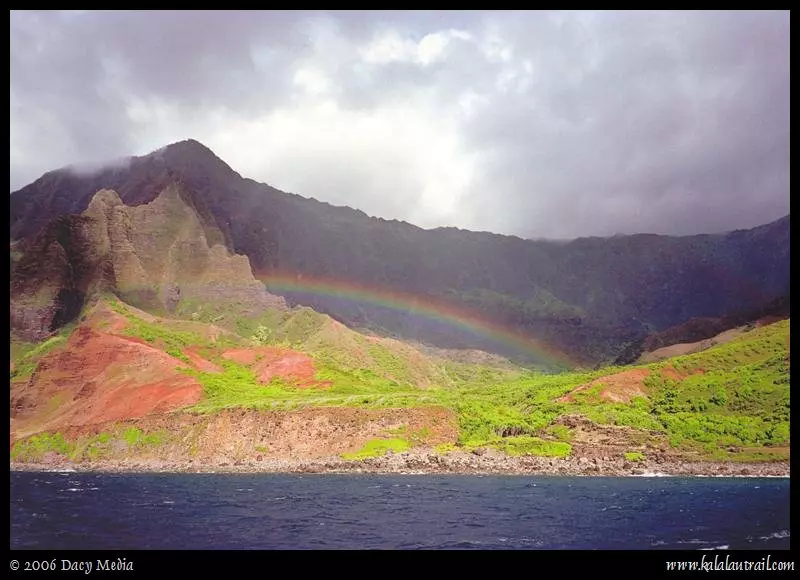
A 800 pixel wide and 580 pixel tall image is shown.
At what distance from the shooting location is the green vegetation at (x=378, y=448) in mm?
90812

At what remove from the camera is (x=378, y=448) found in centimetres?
9206

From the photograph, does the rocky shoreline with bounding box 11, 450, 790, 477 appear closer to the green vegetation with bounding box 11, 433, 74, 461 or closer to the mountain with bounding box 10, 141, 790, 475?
the mountain with bounding box 10, 141, 790, 475

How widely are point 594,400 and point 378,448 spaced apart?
3903 cm

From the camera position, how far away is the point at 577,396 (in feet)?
356

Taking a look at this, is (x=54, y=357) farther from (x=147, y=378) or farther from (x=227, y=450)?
(x=227, y=450)

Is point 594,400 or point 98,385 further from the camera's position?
point 98,385

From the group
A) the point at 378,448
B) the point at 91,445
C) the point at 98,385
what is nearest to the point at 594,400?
the point at 378,448

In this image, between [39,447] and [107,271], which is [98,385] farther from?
[107,271]

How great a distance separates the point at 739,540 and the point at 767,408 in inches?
2582

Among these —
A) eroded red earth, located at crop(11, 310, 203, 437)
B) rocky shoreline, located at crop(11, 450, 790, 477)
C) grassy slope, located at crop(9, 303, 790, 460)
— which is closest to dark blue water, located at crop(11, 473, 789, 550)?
rocky shoreline, located at crop(11, 450, 790, 477)

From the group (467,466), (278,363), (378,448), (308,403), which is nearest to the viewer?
(467,466)

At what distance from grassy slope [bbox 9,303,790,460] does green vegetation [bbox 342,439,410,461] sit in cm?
30

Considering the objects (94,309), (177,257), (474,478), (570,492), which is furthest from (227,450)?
(177,257)

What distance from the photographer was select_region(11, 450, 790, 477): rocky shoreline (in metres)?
80.6
